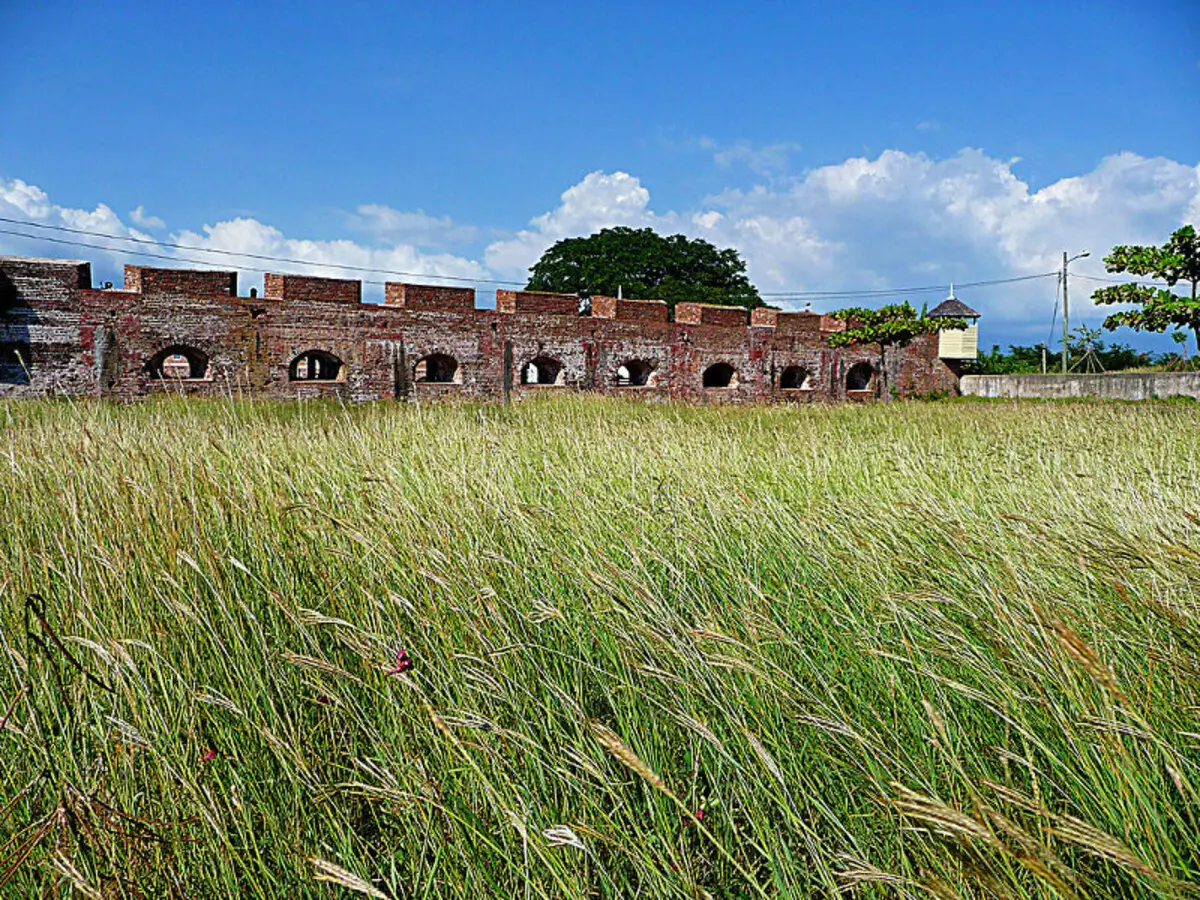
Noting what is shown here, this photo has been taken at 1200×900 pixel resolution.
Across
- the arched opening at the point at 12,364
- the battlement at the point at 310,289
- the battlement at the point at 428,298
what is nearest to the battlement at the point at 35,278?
the arched opening at the point at 12,364

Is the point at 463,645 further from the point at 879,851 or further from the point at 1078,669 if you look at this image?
the point at 1078,669

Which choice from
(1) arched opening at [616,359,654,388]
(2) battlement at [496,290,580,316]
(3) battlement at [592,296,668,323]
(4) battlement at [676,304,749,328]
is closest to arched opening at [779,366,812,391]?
(4) battlement at [676,304,749,328]

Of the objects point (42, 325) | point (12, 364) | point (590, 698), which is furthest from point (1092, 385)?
point (12, 364)

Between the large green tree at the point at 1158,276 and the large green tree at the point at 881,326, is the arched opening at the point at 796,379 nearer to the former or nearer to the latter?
the large green tree at the point at 881,326

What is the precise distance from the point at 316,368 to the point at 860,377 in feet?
63.1

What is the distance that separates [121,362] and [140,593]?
16785 mm

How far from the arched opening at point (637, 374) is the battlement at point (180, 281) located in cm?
1101

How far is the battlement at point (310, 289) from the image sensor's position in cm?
1795

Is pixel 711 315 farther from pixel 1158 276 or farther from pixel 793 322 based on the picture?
pixel 1158 276

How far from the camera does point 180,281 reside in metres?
16.8

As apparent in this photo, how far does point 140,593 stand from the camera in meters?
2.13

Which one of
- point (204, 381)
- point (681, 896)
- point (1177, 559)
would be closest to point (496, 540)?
point (681, 896)

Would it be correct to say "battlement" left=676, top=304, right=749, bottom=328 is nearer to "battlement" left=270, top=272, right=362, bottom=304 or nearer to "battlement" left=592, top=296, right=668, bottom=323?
"battlement" left=592, top=296, right=668, bottom=323

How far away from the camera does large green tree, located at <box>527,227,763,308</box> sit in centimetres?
4656
